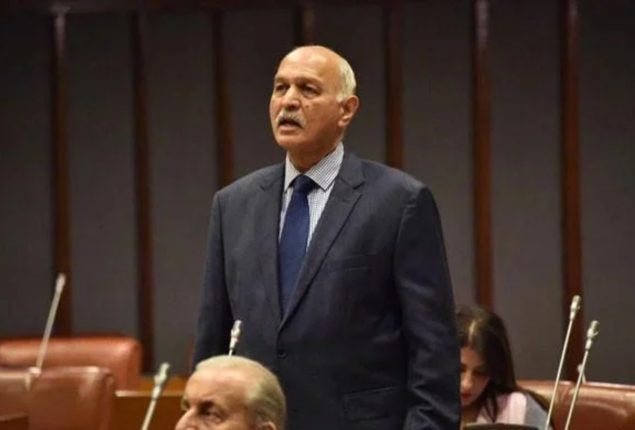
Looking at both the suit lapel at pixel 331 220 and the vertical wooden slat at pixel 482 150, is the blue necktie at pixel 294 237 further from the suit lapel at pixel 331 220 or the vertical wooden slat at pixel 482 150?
the vertical wooden slat at pixel 482 150

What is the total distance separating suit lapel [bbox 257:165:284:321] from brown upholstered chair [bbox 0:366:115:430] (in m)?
1.46

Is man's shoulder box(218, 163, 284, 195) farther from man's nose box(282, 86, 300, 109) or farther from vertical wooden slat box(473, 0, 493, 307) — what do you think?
vertical wooden slat box(473, 0, 493, 307)

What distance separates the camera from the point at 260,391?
2.45 metres

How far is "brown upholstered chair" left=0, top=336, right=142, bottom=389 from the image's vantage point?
5.43 metres

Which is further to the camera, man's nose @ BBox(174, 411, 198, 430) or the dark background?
the dark background

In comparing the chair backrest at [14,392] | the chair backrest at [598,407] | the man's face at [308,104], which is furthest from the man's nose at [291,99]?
the chair backrest at [14,392]

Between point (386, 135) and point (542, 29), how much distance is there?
823mm

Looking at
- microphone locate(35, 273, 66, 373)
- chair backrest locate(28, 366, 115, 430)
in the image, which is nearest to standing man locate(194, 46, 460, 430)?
chair backrest locate(28, 366, 115, 430)

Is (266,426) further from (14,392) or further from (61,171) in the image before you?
(61,171)

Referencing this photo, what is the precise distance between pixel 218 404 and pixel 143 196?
14.9 feet

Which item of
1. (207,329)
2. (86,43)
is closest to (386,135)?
(86,43)

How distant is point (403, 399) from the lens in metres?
2.85

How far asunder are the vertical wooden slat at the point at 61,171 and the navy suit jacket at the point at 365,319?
4.18 metres

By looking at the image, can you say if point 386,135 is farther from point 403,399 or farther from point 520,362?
point 403,399
